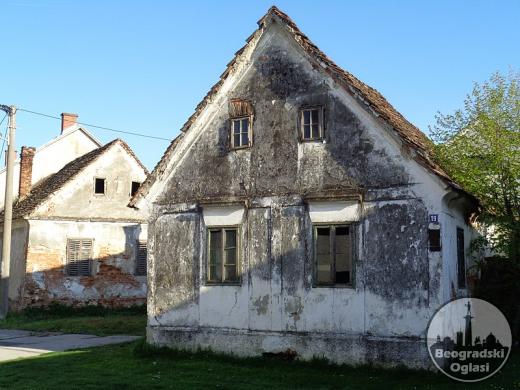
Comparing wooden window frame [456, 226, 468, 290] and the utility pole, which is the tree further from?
the utility pole

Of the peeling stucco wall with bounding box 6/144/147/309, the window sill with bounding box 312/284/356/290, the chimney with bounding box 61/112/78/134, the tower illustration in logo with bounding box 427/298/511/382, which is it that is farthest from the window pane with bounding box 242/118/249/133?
the chimney with bounding box 61/112/78/134

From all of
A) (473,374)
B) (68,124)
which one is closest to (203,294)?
(473,374)

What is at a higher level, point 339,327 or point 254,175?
point 254,175

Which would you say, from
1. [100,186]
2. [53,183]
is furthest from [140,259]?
[53,183]

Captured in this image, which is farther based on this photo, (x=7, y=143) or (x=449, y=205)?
(x=7, y=143)

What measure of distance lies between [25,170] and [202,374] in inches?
715

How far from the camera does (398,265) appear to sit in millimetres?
11125

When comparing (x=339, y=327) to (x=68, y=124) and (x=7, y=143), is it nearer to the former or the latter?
(x=7, y=143)

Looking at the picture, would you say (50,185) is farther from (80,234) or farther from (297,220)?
(297,220)

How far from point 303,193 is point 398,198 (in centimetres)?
207

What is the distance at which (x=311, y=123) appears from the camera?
1253 centimetres

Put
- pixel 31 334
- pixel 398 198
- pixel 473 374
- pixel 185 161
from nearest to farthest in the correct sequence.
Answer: pixel 473 374 → pixel 398 198 → pixel 185 161 → pixel 31 334

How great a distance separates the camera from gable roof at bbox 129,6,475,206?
36.5ft

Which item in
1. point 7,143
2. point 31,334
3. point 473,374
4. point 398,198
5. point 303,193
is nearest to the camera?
point 473,374
